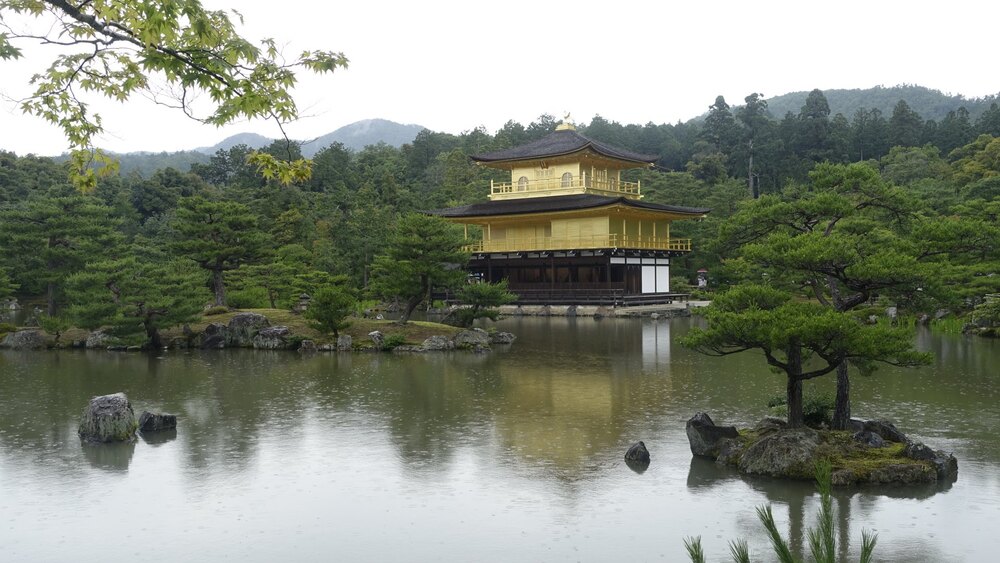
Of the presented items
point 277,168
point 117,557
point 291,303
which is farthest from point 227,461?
point 291,303

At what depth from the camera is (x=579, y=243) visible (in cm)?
3925

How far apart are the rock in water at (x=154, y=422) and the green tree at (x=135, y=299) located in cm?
1110

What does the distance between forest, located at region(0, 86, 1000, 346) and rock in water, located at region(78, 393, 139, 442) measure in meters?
3.20

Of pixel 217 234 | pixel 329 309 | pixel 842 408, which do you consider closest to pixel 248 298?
pixel 217 234

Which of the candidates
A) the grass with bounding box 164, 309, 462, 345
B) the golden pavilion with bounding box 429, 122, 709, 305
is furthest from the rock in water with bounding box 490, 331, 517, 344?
the golden pavilion with bounding box 429, 122, 709, 305

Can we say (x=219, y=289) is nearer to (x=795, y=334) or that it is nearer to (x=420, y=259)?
(x=420, y=259)

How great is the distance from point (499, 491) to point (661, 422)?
4308 millimetres

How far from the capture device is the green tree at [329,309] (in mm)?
22062

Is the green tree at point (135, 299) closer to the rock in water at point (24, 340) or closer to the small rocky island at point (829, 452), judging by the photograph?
the rock in water at point (24, 340)

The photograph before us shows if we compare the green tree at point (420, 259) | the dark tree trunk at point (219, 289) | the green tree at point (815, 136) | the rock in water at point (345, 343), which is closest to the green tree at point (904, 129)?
the green tree at point (815, 136)

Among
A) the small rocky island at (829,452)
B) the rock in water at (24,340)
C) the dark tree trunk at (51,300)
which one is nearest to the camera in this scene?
the small rocky island at (829,452)

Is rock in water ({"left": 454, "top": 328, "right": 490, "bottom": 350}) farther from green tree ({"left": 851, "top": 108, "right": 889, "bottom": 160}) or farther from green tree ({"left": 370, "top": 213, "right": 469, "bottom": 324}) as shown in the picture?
green tree ({"left": 851, "top": 108, "right": 889, "bottom": 160})

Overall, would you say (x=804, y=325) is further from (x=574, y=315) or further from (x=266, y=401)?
(x=574, y=315)

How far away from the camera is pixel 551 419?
1277cm
